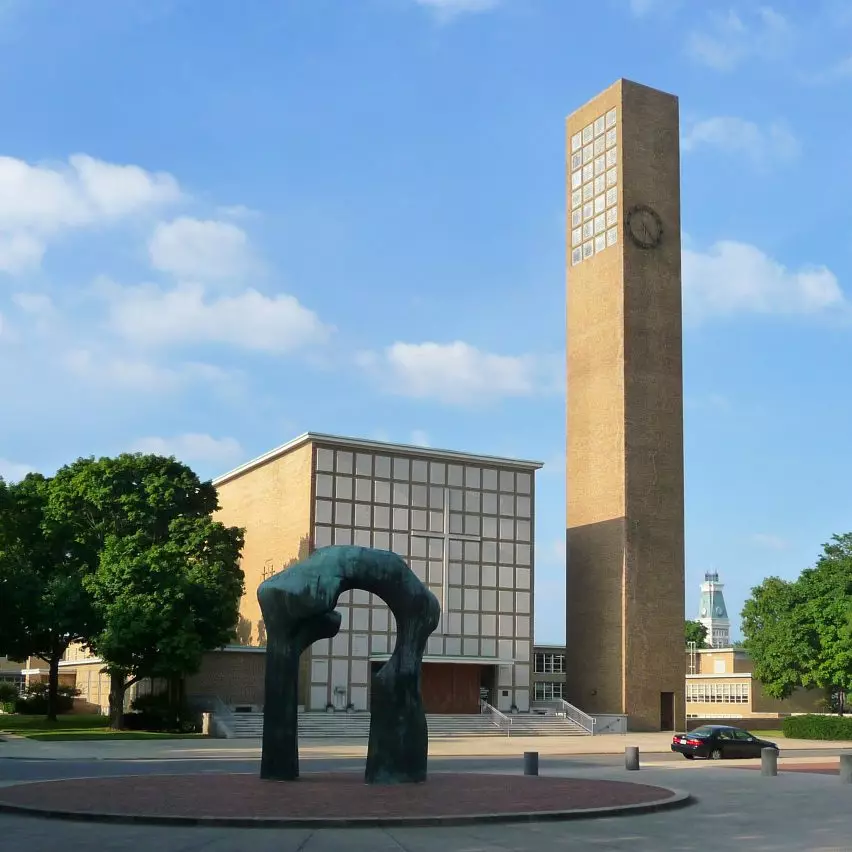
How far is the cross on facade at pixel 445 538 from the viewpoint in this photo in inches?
2442

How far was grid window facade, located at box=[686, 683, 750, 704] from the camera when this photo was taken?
85125 millimetres

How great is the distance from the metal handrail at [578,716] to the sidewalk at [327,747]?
171 centimetres

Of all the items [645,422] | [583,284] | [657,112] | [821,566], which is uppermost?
[657,112]

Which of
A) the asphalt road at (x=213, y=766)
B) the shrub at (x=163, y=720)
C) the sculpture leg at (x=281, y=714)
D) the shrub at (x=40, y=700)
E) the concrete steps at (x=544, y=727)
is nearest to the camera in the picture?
the sculpture leg at (x=281, y=714)

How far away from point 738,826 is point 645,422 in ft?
148

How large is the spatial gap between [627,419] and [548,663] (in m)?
24.2

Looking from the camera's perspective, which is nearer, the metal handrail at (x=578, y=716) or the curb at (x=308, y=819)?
the curb at (x=308, y=819)

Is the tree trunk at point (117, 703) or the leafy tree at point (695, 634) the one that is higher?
the leafy tree at point (695, 634)

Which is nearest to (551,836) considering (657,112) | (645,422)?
(645,422)

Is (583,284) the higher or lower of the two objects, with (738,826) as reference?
higher

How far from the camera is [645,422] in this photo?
208ft

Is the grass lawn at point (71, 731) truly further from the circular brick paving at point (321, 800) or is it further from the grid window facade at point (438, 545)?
the circular brick paving at point (321, 800)

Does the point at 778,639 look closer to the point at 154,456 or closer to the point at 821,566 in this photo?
the point at 821,566

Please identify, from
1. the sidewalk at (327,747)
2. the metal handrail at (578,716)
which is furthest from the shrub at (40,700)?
the metal handrail at (578,716)
